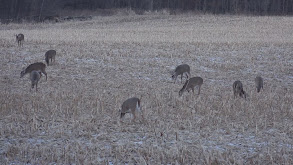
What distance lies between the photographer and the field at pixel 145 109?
6.78m

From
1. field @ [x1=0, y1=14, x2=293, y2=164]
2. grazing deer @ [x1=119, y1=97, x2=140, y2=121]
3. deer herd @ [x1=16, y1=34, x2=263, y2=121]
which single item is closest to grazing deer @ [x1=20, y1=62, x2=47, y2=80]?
deer herd @ [x1=16, y1=34, x2=263, y2=121]

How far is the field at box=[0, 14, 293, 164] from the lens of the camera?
6.78m

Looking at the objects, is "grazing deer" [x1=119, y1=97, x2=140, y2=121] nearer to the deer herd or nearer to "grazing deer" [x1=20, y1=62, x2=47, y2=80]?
the deer herd

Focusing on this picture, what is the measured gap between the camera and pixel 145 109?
9.81 meters

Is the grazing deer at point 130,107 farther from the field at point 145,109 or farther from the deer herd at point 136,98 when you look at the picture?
the field at point 145,109

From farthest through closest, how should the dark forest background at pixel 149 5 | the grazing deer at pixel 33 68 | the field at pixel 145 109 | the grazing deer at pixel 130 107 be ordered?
the dark forest background at pixel 149 5 < the grazing deer at pixel 33 68 < the grazing deer at pixel 130 107 < the field at pixel 145 109

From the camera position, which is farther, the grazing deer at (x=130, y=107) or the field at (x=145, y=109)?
the grazing deer at (x=130, y=107)


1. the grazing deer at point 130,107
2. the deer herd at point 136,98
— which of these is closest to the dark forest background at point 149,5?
the deer herd at point 136,98

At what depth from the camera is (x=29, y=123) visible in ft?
28.1

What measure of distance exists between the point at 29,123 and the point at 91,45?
14781 millimetres

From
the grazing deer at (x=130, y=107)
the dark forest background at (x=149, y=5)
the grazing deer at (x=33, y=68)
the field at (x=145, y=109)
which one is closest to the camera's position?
the field at (x=145, y=109)

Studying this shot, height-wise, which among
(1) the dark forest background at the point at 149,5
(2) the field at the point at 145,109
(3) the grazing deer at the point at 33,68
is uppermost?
(1) the dark forest background at the point at 149,5

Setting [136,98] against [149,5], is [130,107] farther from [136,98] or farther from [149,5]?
[149,5]

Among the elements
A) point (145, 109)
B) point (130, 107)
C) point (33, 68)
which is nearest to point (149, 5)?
point (33, 68)
